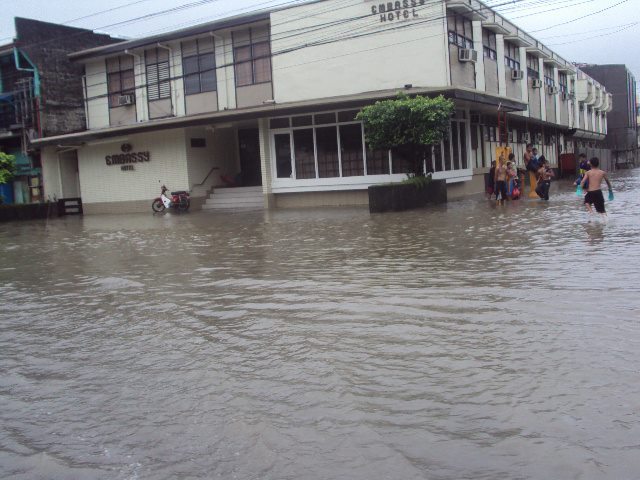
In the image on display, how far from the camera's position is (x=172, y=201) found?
27750mm

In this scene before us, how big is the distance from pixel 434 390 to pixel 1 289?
7909mm

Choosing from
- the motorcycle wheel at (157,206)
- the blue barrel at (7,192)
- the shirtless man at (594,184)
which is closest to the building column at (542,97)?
the motorcycle wheel at (157,206)

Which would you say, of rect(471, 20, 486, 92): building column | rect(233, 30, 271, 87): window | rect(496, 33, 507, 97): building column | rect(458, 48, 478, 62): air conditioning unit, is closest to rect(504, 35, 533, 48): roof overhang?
rect(496, 33, 507, 97): building column

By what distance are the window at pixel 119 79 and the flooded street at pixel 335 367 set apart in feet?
72.8

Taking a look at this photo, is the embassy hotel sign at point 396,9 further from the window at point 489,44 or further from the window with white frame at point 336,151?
the window at point 489,44

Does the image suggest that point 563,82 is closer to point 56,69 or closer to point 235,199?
point 235,199

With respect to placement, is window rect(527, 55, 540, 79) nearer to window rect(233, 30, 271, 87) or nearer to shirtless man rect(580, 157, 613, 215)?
window rect(233, 30, 271, 87)

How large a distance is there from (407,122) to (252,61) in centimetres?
957

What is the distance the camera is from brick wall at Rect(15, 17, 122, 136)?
32.1m

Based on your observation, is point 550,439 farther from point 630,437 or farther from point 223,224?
point 223,224

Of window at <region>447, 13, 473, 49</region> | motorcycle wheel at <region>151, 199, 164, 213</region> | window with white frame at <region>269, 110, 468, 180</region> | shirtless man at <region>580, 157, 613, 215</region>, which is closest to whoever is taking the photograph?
shirtless man at <region>580, 157, 613, 215</region>

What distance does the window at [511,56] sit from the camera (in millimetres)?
34219

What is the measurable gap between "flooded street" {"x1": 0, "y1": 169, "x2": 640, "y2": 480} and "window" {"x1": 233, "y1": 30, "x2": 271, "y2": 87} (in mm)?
17612

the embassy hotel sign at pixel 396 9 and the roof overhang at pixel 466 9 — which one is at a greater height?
the roof overhang at pixel 466 9
